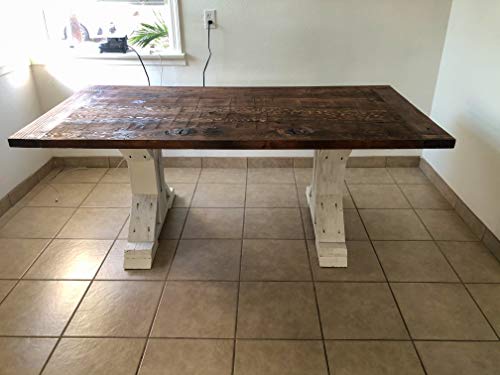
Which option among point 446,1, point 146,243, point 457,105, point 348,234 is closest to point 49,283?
point 146,243

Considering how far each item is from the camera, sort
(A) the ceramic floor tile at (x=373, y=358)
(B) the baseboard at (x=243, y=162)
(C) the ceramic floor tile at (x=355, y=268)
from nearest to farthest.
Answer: (A) the ceramic floor tile at (x=373, y=358) → (C) the ceramic floor tile at (x=355, y=268) → (B) the baseboard at (x=243, y=162)

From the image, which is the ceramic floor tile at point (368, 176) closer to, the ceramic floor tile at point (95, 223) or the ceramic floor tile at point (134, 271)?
the ceramic floor tile at point (134, 271)

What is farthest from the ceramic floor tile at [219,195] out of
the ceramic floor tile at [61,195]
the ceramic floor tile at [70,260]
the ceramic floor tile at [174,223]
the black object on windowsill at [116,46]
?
the black object on windowsill at [116,46]

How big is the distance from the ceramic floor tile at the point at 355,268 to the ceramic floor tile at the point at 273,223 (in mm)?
168

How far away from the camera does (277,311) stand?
Answer: 5.71 ft

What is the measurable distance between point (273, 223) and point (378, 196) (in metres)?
0.78

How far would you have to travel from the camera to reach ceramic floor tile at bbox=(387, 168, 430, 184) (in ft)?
9.35

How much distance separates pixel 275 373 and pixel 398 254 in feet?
3.21

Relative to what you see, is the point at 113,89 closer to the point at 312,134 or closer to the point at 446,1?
the point at 312,134

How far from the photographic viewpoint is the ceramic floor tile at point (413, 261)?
6.38 ft

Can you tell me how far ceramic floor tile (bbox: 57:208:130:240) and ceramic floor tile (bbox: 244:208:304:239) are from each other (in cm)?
75

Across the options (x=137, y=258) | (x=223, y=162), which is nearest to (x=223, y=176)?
(x=223, y=162)

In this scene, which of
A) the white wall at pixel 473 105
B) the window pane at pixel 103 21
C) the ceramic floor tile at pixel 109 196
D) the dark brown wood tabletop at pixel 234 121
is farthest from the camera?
the window pane at pixel 103 21

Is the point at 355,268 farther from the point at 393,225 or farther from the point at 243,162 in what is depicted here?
the point at 243,162
